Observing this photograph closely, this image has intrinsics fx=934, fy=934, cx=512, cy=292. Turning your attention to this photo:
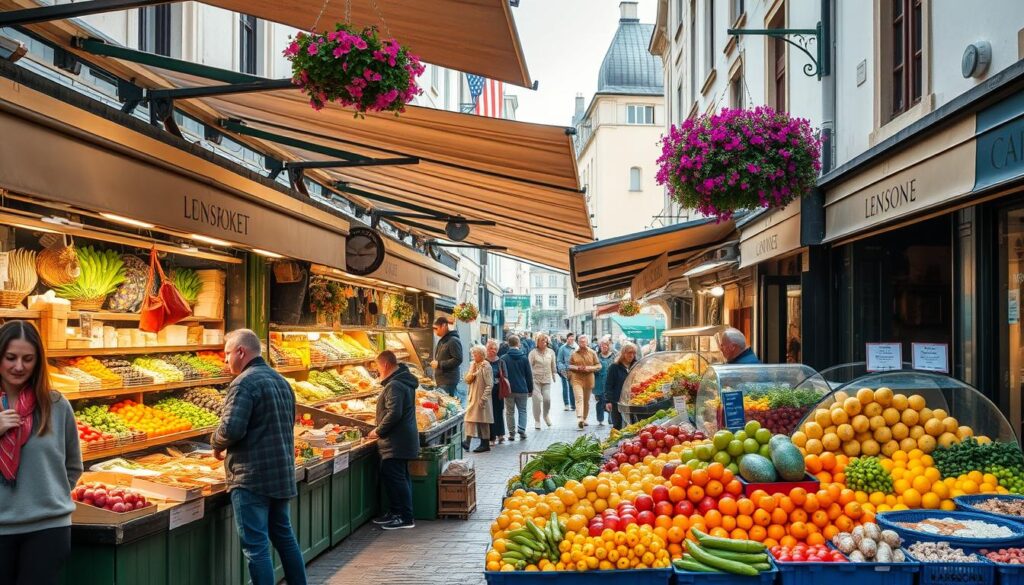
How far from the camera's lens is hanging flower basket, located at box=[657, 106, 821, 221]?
804cm

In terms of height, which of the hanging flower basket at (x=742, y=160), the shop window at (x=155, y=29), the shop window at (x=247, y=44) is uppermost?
the shop window at (x=247, y=44)

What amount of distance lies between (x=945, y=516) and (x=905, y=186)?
2645mm

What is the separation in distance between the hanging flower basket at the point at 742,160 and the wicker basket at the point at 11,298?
5281mm

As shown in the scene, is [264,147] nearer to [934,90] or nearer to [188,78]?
→ [188,78]

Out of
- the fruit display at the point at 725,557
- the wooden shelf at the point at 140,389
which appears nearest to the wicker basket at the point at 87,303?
the wooden shelf at the point at 140,389

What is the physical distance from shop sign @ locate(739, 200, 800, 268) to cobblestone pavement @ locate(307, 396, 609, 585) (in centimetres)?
431

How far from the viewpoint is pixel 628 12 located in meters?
56.2

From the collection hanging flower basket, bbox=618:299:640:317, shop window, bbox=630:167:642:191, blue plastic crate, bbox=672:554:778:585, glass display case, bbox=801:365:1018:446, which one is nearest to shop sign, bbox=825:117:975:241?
glass display case, bbox=801:365:1018:446

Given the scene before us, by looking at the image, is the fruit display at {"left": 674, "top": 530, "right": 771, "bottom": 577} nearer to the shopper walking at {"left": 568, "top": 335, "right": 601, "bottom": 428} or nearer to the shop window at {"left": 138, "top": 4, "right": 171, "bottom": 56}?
the shop window at {"left": 138, "top": 4, "right": 171, "bottom": 56}

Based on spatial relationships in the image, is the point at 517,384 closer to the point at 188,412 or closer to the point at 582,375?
the point at 582,375

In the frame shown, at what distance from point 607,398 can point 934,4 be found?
11.1 m

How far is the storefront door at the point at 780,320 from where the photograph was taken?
12.5 metres

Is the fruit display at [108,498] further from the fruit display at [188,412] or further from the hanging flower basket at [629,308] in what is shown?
the hanging flower basket at [629,308]

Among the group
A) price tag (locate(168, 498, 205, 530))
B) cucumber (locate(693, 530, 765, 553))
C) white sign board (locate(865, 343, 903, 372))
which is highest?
white sign board (locate(865, 343, 903, 372))
